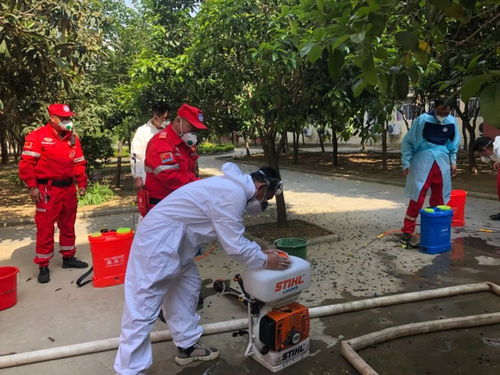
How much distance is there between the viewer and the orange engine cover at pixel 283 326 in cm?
274

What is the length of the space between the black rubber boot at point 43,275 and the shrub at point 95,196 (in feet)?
A: 15.8

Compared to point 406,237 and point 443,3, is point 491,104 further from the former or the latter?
point 406,237

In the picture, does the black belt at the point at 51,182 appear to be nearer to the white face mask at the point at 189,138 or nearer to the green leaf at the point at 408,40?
the white face mask at the point at 189,138

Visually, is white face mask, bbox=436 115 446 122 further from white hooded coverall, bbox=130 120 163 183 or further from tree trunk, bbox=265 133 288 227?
white hooded coverall, bbox=130 120 163 183

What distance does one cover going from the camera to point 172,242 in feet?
8.81

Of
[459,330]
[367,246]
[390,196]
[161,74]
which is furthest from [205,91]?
[390,196]

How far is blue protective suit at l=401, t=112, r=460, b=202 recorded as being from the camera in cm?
559

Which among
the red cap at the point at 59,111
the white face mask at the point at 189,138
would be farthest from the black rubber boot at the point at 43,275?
the white face mask at the point at 189,138

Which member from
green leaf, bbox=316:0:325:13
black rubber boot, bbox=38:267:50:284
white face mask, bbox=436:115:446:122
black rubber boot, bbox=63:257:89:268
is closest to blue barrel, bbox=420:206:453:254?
white face mask, bbox=436:115:446:122

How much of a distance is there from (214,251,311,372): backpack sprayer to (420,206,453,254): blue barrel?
2972 mm

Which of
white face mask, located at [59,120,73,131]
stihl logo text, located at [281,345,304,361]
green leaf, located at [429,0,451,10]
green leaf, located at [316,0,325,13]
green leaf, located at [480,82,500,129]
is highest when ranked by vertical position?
green leaf, located at [316,0,325,13]

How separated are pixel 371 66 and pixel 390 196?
8.64 meters

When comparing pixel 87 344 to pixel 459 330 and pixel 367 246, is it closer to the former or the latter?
pixel 459 330

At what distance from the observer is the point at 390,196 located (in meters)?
9.66
